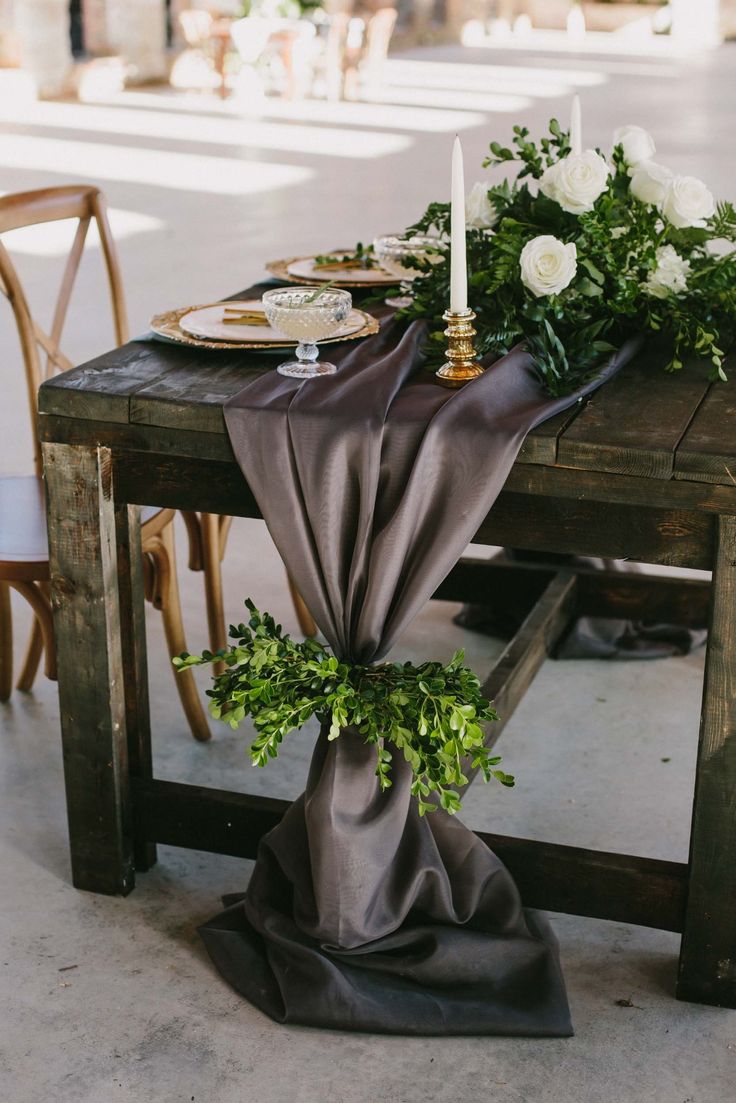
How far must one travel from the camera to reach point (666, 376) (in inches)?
83.4

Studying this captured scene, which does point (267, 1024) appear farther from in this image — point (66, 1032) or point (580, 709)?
point (580, 709)

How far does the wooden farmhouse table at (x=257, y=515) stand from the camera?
183cm

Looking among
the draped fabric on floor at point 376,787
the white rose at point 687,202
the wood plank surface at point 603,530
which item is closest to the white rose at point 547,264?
the draped fabric on floor at point 376,787

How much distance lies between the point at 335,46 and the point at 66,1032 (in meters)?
13.0

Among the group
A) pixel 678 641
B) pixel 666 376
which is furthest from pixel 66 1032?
pixel 678 641

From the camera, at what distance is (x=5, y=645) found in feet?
9.39

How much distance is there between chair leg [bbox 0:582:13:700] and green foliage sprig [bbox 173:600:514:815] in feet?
3.01

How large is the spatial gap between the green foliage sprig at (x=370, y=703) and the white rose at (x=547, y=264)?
0.57m

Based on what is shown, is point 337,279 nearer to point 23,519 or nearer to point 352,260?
point 352,260

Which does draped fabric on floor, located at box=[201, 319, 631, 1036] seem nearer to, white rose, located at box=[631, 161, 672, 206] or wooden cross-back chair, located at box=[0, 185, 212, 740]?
white rose, located at box=[631, 161, 672, 206]

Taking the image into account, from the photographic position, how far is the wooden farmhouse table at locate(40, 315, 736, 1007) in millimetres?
1826

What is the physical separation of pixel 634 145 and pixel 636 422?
62 centimetres

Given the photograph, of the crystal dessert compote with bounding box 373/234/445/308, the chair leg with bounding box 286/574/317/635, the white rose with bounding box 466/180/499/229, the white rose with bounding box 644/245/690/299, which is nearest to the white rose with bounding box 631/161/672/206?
the white rose with bounding box 644/245/690/299

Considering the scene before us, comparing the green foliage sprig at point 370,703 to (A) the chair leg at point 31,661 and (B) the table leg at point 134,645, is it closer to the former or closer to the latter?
(B) the table leg at point 134,645
